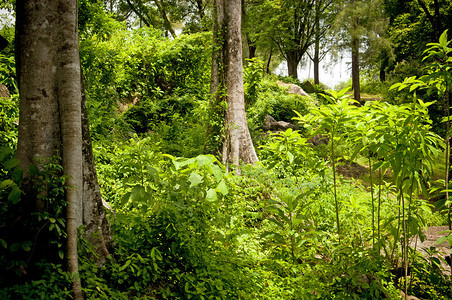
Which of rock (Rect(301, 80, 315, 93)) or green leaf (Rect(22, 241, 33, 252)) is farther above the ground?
rock (Rect(301, 80, 315, 93))

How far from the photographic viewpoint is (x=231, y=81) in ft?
21.7

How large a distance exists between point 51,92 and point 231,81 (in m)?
4.69

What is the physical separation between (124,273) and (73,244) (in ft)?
1.49

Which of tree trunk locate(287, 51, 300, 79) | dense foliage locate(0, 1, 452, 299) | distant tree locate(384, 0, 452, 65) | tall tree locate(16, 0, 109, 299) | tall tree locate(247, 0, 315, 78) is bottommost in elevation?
dense foliage locate(0, 1, 452, 299)

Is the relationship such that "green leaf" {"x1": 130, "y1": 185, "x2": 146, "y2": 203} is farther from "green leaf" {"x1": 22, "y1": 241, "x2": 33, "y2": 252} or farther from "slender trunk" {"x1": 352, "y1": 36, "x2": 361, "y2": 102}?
"slender trunk" {"x1": 352, "y1": 36, "x2": 361, "y2": 102}

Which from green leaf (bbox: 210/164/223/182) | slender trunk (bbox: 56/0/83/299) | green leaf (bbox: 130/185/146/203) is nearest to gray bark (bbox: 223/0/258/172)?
green leaf (bbox: 210/164/223/182)

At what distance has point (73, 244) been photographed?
7.18ft

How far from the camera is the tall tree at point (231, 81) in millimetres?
6277

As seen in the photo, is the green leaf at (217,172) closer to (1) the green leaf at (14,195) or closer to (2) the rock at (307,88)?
(1) the green leaf at (14,195)

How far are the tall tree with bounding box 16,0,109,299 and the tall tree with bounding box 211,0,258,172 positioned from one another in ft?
12.8

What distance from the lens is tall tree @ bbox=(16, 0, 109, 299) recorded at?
2.29 meters

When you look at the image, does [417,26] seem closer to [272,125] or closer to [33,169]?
[272,125]

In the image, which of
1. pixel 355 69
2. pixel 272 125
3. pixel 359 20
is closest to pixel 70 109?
pixel 272 125

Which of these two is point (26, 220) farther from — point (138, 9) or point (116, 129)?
point (138, 9)
